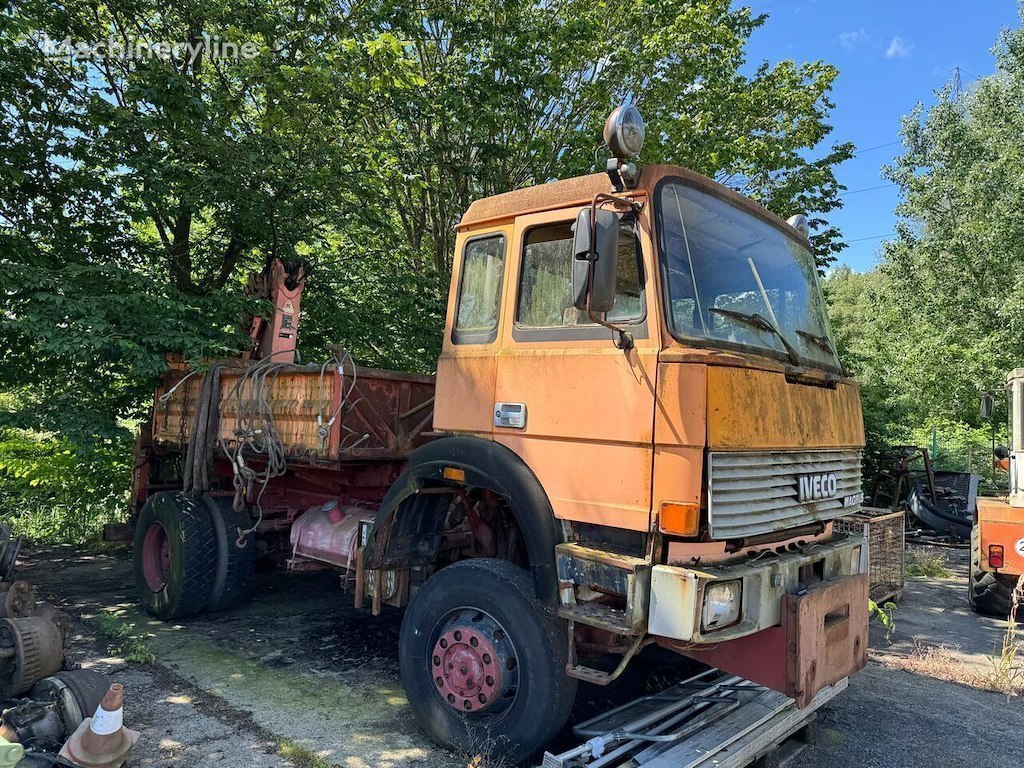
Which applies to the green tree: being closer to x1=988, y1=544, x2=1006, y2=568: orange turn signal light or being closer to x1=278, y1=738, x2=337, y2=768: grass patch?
x1=278, y1=738, x2=337, y2=768: grass patch

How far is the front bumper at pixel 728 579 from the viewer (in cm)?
275

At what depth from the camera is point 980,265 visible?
59.4 feet

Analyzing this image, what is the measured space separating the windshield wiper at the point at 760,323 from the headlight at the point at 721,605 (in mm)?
1212

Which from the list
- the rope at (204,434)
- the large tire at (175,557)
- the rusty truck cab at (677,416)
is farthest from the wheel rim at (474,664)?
the rope at (204,434)

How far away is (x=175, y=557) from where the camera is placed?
214 inches

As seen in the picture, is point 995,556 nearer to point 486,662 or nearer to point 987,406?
point 987,406

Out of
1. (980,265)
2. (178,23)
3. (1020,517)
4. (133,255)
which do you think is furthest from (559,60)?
(980,265)

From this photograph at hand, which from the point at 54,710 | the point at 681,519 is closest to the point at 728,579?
the point at 681,519

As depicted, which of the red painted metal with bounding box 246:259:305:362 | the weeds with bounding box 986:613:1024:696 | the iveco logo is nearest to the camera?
the iveco logo

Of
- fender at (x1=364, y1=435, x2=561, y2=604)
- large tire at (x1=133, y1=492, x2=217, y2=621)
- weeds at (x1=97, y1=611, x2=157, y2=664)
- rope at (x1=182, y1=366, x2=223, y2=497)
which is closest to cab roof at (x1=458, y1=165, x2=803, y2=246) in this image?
fender at (x1=364, y1=435, x2=561, y2=604)

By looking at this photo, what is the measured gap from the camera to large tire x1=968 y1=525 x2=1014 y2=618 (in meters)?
6.86

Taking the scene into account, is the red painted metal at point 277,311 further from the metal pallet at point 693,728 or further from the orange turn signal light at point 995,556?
the orange turn signal light at point 995,556

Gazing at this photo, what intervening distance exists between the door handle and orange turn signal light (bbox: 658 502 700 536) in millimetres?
914

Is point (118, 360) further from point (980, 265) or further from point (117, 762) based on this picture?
point (980, 265)
